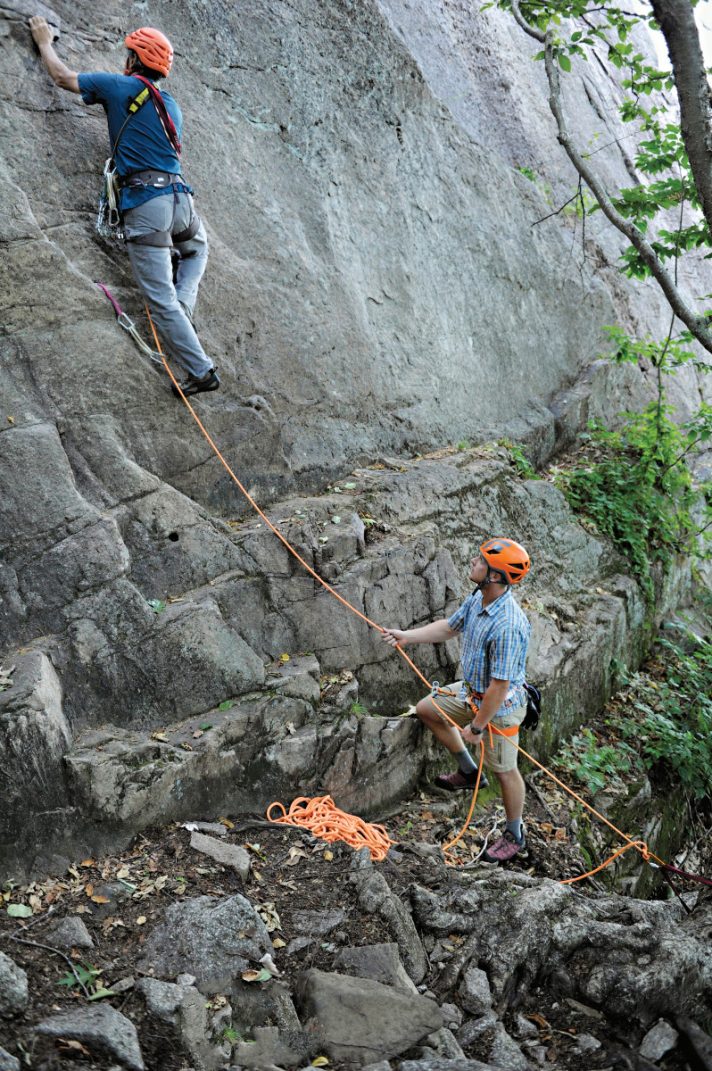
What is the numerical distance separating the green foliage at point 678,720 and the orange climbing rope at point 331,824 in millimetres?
3444

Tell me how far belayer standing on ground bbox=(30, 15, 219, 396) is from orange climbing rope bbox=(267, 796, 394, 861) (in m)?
3.19

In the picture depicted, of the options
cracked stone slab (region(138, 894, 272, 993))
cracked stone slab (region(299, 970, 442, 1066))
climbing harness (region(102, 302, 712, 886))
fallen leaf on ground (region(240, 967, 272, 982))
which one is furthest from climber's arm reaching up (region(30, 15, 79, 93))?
cracked stone slab (region(299, 970, 442, 1066))

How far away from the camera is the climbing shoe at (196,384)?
652cm

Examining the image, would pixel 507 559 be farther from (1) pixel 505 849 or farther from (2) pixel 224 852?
(2) pixel 224 852

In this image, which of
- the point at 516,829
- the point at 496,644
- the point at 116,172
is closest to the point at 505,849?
the point at 516,829

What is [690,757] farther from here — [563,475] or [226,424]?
[226,424]

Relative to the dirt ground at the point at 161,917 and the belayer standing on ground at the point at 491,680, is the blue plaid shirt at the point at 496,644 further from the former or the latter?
the dirt ground at the point at 161,917

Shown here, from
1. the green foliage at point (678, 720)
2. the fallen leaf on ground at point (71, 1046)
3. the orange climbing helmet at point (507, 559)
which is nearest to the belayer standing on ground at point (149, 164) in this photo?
the orange climbing helmet at point (507, 559)

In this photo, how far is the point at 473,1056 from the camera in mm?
4008

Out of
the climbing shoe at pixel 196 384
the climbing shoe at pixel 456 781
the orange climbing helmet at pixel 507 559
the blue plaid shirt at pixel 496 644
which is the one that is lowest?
the climbing shoe at pixel 456 781

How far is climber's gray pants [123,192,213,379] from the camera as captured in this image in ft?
20.3

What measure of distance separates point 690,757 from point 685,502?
3.37 m

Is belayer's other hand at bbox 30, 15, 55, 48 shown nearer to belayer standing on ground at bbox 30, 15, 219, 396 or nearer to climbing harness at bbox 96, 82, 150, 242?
belayer standing on ground at bbox 30, 15, 219, 396

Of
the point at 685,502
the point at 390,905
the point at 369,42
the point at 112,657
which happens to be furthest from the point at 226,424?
the point at 685,502
